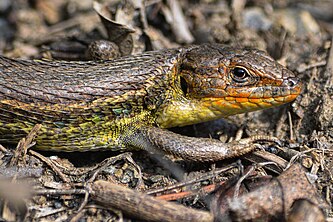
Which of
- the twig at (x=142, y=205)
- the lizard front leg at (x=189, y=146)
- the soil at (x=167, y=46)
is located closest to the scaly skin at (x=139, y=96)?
the lizard front leg at (x=189, y=146)

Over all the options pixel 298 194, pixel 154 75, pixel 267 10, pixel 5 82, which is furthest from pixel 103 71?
pixel 267 10

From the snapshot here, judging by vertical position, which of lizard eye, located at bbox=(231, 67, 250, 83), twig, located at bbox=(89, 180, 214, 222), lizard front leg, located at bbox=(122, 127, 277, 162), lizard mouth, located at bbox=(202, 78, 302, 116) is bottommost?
twig, located at bbox=(89, 180, 214, 222)

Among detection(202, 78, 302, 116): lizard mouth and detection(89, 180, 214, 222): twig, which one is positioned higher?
detection(202, 78, 302, 116): lizard mouth

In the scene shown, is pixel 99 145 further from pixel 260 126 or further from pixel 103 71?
pixel 260 126

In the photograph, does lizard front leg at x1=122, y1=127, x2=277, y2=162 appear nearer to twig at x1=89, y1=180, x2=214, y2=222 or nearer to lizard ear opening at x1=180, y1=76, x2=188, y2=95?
lizard ear opening at x1=180, y1=76, x2=188, y2=95

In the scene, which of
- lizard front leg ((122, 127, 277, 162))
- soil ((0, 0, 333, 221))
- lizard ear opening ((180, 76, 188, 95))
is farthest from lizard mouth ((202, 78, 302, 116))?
soil ((0, 0, 333, 221))

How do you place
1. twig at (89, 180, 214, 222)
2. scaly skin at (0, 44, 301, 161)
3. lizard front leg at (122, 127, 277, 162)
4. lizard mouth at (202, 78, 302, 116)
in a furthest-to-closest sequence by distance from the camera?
lizard mouth at (202, 78, 302, 116) < scaly skin at (0, 44, 301, 161) < lizard front leg at (122, 127, 277, 162) < twig at (89, 180, 214, 222)
